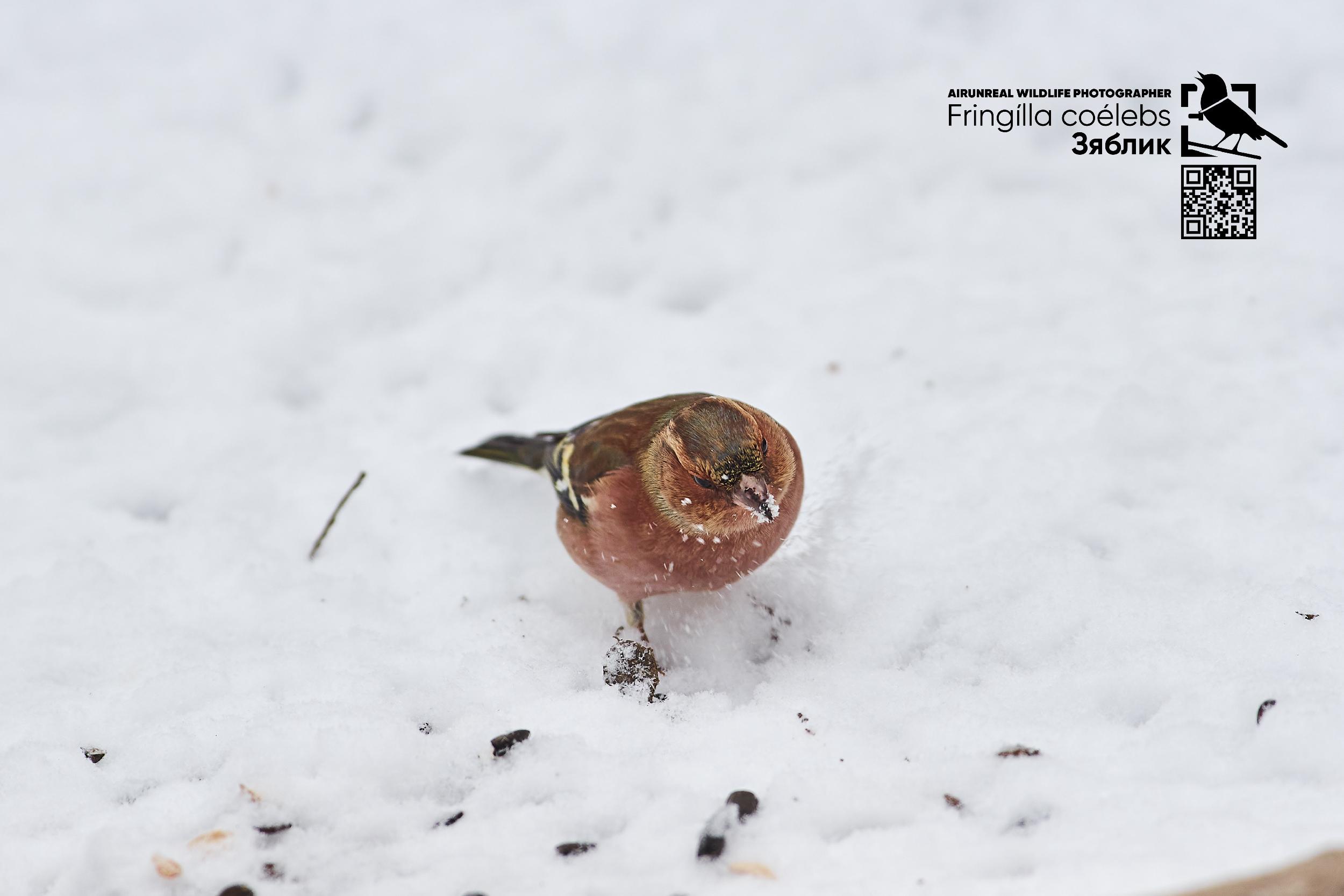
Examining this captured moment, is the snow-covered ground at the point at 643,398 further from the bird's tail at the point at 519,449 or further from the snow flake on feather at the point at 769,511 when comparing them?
the snow flake on feather at the point at 769,511

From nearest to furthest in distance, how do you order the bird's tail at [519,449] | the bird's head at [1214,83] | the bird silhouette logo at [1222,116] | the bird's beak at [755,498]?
the bird's beak at [755,498], the bird's tail at [519,449], the bird silhouette logo at [1222,116], the bird's head at [1214,83]

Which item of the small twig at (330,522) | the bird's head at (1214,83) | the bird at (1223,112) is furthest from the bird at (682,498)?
the bird's head at (1214,83)

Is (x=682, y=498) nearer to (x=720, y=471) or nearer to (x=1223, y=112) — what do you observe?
(x=720, y=471)

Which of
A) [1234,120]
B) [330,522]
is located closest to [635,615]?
[330,522]

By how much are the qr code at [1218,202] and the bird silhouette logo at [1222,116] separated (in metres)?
0.11

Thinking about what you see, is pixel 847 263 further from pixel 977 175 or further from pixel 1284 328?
pixel 1284 328

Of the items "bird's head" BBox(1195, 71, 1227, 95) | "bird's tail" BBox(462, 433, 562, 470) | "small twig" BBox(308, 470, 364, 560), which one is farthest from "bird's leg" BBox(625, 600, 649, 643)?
"bird's head" BBox(1195, 71, 1227, 95)

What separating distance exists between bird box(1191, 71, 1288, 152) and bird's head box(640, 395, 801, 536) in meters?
3.45

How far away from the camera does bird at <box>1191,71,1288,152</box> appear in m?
4.91

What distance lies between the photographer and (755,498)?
9.55ft

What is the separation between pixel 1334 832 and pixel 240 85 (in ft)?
19.9

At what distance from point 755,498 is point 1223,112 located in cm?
382

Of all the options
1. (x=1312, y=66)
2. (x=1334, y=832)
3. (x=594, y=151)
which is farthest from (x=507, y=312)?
(x=1312, y=66)

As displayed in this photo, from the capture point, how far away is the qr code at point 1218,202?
181 inches
